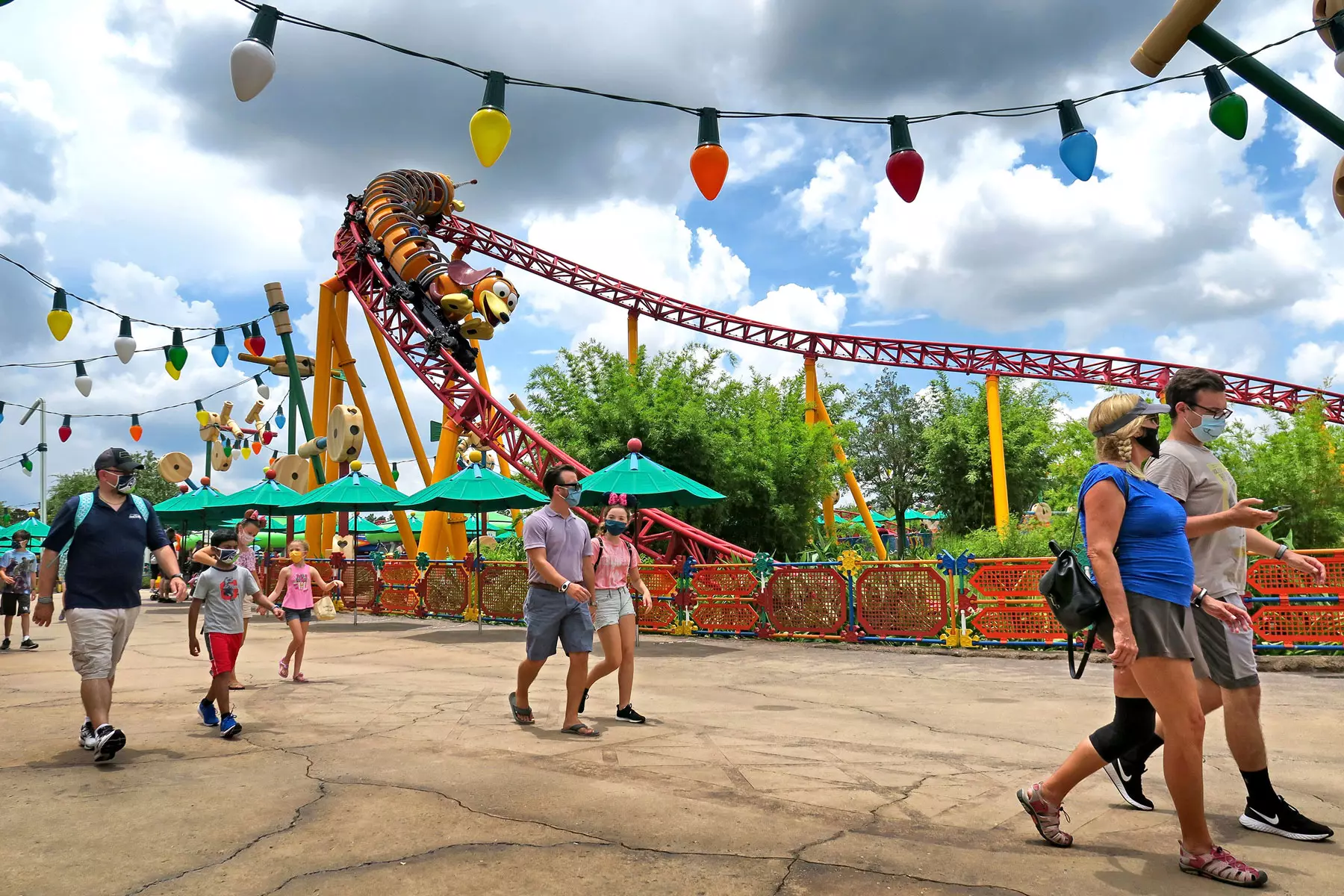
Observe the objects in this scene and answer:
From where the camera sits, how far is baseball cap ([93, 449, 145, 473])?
225 inches

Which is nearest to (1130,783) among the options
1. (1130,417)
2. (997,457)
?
(1130,417)

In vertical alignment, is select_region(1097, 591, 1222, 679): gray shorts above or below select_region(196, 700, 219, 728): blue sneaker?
above

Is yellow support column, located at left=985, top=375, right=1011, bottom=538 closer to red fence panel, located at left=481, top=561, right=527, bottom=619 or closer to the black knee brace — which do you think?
red fence panel, located at left=481, top=561, right=527, bottom=619

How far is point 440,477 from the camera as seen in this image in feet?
70.7

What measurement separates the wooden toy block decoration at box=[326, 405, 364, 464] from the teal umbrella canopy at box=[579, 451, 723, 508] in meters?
11.0

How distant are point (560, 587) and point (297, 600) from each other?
4340 millimetres

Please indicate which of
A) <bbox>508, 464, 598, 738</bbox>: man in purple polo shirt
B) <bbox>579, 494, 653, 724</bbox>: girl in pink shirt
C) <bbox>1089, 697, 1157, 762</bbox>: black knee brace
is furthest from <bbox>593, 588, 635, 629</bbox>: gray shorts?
<bbox>1089, 697, 1157, 762</bbox>: black knee brace

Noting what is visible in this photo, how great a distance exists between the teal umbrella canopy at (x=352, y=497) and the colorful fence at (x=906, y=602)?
3.07 m

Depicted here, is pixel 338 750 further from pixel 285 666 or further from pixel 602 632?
pixel 285 666

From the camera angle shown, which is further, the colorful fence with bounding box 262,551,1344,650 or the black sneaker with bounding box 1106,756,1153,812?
the colorful fence with bounding box 262,551,1344,650

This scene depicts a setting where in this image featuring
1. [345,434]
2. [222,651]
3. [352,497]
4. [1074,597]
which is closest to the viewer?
[1074,597]

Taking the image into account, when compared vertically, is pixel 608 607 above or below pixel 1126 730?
above

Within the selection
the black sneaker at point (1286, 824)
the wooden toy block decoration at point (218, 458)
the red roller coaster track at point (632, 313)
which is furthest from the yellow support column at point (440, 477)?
the wooden toy block decoration at point (218, 458)

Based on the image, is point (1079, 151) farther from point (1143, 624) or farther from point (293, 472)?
point (293, 472)
